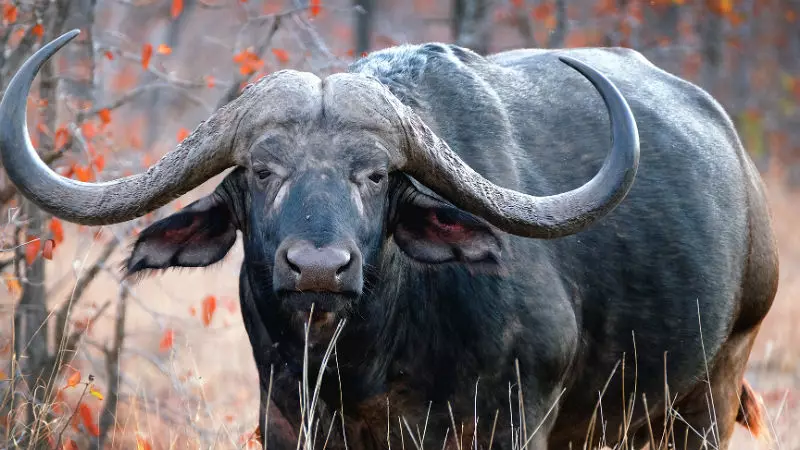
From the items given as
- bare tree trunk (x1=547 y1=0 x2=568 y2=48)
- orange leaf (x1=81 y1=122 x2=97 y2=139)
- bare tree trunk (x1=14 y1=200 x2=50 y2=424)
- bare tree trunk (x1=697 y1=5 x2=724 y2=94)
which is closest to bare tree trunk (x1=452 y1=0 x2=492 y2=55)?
bare tree trunk (x1=547 y1=0 x2=568 y2=48)

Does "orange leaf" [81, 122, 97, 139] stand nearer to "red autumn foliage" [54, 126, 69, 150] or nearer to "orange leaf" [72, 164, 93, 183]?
"red autumn foliage" [54, 126, 69, 150]

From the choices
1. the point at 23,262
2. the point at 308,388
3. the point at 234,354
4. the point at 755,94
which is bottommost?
the point at 755,94

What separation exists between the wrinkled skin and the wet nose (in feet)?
0.13

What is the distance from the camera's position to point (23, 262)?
583 centimetres

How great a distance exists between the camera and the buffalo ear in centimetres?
426

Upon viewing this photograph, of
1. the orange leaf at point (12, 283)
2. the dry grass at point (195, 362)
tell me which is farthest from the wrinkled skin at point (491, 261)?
the orange leaf at point (12, 283)

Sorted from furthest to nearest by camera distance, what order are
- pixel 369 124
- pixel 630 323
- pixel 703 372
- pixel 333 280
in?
pixel 703 372
pixel 630 323
pixel 369 124
pixel 333 280

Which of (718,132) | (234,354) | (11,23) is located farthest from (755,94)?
(11,23)

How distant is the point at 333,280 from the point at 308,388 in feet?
2.99

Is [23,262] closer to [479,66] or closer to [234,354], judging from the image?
[479,66]

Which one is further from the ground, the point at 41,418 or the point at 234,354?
the point at 41,418

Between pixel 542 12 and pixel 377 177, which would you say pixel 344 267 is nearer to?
pixel 377 177

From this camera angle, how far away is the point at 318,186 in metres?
3.82

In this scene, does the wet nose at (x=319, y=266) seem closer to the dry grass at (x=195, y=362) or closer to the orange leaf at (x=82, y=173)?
the orange leaf at (x=82, y=173)
